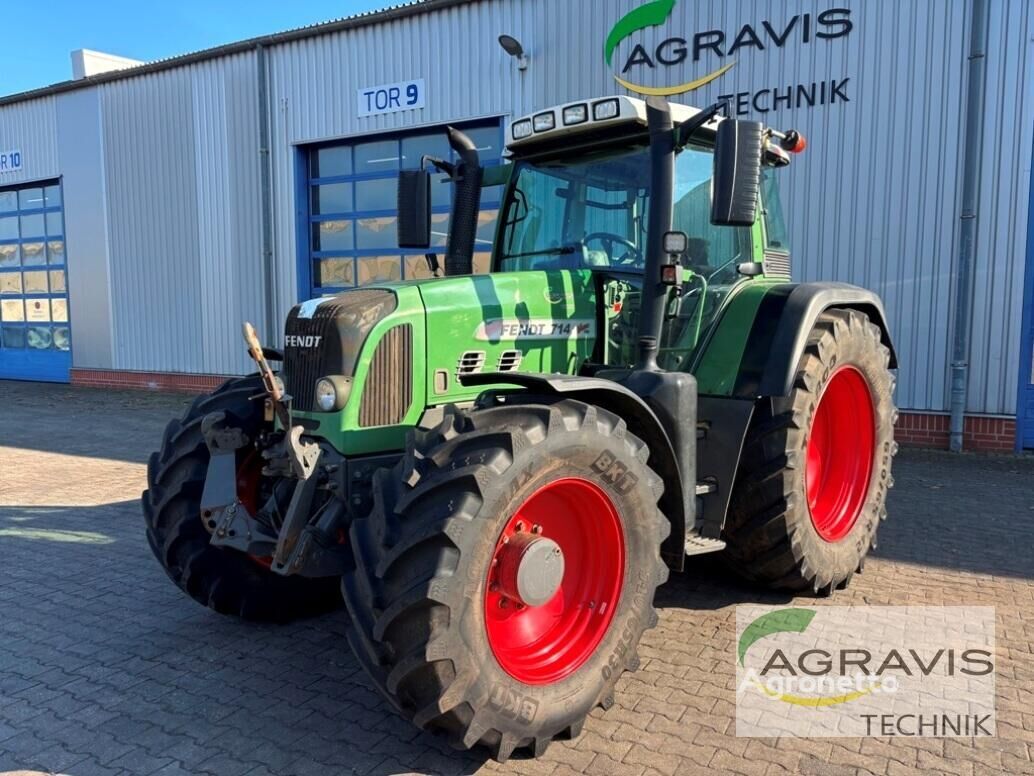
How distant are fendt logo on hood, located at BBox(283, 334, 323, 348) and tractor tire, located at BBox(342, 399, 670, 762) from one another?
0.81 meters

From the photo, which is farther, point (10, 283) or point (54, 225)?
point (10, 283)

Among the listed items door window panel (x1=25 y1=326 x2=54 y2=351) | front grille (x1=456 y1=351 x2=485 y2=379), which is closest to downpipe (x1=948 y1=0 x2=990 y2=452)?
front grille (x1=456 y1=351 x2=485 y2=379)

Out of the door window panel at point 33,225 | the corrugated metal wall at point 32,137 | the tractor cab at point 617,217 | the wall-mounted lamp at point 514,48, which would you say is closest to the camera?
the tractor cab at point 617,217

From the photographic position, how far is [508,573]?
292 cm

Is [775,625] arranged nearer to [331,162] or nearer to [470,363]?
[470,363]

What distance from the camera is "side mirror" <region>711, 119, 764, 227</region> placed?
328cm

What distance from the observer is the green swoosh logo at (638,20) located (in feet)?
32.0

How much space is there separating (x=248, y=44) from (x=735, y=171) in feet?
39.0

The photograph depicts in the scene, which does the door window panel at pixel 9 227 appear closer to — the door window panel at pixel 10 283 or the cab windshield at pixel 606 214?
the door window panel at pixel 10 283

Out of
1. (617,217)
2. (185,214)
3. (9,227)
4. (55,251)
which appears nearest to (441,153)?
(185,214)

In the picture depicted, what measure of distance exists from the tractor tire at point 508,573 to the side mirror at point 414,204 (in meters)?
1.94

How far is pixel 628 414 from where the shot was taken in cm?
351

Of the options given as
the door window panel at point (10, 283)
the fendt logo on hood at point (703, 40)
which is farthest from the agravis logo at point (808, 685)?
the door window panel at point (10, 283)

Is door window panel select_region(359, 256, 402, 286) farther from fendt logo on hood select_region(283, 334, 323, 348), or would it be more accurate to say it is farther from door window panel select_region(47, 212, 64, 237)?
fendt logo on hood select_region(283, 334, 323, 348)
